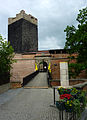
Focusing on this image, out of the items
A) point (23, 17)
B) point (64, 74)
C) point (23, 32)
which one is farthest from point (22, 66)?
point (64, 74)

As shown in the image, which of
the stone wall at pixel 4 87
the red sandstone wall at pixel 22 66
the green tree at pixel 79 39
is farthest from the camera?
the red sandstone wall at pixel 22 66

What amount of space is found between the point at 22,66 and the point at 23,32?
13371 millimetres

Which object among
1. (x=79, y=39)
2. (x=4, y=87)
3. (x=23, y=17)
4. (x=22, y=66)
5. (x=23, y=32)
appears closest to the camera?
(x=79, y=39)

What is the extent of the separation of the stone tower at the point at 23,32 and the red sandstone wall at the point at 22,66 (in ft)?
25.8

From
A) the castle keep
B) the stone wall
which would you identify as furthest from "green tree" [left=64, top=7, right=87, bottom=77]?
the castle keep

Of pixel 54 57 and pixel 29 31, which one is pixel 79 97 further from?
pixel 29 31

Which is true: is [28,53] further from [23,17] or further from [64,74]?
[64,74]

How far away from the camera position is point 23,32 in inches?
→ 1395

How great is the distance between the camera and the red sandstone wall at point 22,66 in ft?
87.1

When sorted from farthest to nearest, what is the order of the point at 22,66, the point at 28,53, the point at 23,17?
the point at 23,17, the point at 28,53, the point at 22,66

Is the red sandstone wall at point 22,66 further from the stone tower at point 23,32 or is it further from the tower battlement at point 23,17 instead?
the tower battlement at point 23,17

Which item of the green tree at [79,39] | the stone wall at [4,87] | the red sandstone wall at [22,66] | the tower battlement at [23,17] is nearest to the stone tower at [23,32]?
the tower battlement at [23,17]

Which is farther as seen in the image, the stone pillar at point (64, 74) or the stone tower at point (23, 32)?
the stone tower at point (23, 32)

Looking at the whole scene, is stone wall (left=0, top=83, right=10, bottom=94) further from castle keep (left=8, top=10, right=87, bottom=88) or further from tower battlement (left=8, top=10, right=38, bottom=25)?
tower battlement (left=8, top=10, right=38, bottom=25)
